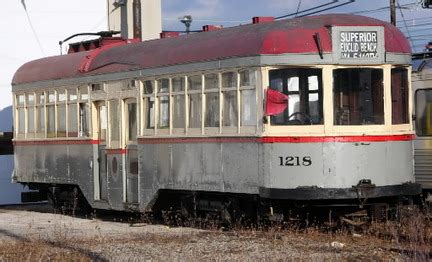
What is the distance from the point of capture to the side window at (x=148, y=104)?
16094 millimetres

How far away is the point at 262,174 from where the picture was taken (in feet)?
45.4

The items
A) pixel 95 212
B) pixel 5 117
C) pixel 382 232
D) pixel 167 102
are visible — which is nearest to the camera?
pixel 382 232

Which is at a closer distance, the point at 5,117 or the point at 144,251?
the point at 144,251

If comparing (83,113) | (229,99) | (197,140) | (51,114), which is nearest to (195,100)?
(197,140)

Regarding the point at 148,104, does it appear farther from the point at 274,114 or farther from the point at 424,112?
the point at 424,112

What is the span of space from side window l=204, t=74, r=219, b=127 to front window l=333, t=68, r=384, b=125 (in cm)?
188

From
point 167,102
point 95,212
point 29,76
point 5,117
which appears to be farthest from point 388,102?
point 5,117

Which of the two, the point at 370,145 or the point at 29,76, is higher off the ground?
the point at 29,76

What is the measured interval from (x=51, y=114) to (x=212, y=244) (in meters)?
7.19

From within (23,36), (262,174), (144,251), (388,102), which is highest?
(23,36)

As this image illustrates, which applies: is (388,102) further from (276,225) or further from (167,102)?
(167,102)

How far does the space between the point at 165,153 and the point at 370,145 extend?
3600mm

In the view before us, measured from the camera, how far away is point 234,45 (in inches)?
566

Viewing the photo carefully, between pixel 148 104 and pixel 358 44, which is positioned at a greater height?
pixel 358 44
